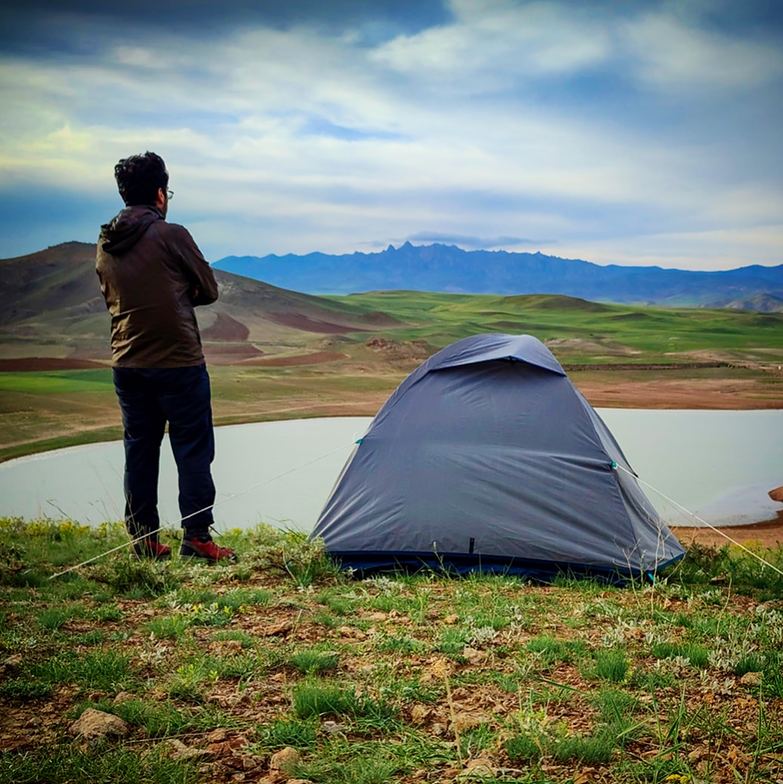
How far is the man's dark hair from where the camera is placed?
6.99 meters

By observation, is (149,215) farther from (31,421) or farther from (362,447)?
(31,421)

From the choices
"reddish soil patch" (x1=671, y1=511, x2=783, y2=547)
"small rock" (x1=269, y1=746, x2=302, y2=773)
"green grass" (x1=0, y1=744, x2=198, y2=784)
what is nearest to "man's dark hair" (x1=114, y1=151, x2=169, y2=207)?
"green grass" (x1=0, y1=744, x2=198, y2=784)

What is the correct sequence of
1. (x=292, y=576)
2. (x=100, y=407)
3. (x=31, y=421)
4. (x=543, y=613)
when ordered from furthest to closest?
1. (x=100, y=407)
2. (x=31, y=421)
3. (x=292, y=576)
4. (x=543, y=613)

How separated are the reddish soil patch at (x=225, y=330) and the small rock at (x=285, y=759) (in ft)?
145

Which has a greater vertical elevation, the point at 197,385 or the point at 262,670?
the point at 197,385

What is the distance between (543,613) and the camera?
5738 mm

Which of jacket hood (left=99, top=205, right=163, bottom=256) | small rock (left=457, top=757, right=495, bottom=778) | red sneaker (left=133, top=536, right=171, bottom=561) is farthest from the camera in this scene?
red sneaker (left=133, top=536, right=171, bottom=561)

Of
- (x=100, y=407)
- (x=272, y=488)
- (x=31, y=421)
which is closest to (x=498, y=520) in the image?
(x=272, y=488)

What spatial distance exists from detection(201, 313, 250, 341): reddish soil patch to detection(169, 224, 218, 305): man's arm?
39984mm

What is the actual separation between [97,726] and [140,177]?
4.86m

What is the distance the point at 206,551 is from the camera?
287 inches

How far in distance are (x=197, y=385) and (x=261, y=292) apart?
54.8 m

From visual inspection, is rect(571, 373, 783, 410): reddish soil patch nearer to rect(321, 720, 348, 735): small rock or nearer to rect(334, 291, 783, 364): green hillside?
rect(334, 291, 783, 364): green hillside

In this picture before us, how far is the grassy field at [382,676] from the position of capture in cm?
331
